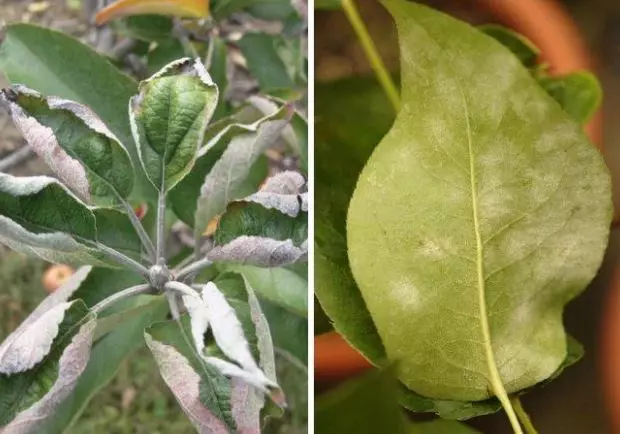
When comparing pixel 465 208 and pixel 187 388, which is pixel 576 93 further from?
pixel 187 388

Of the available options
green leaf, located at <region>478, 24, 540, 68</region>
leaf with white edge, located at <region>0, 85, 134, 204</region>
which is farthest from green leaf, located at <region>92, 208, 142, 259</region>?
green leaf, located at <region>478, 24, 540, 68</region>

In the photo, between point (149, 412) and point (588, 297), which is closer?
point (588, 297)

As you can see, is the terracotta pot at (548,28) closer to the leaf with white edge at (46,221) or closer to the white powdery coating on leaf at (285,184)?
the white powdery coating on leaf at (285,184)

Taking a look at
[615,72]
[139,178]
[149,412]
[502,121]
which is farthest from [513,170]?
[149,412]

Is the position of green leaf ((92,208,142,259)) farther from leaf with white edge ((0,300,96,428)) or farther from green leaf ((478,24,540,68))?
green leaf ((478,24,540,68))

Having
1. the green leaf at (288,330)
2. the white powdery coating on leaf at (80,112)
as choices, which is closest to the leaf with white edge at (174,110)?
the white powdery coating on leaf at (80,112)

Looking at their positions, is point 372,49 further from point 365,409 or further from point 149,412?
point 149,412

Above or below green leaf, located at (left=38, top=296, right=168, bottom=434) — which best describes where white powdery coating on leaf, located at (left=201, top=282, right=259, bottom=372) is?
above
